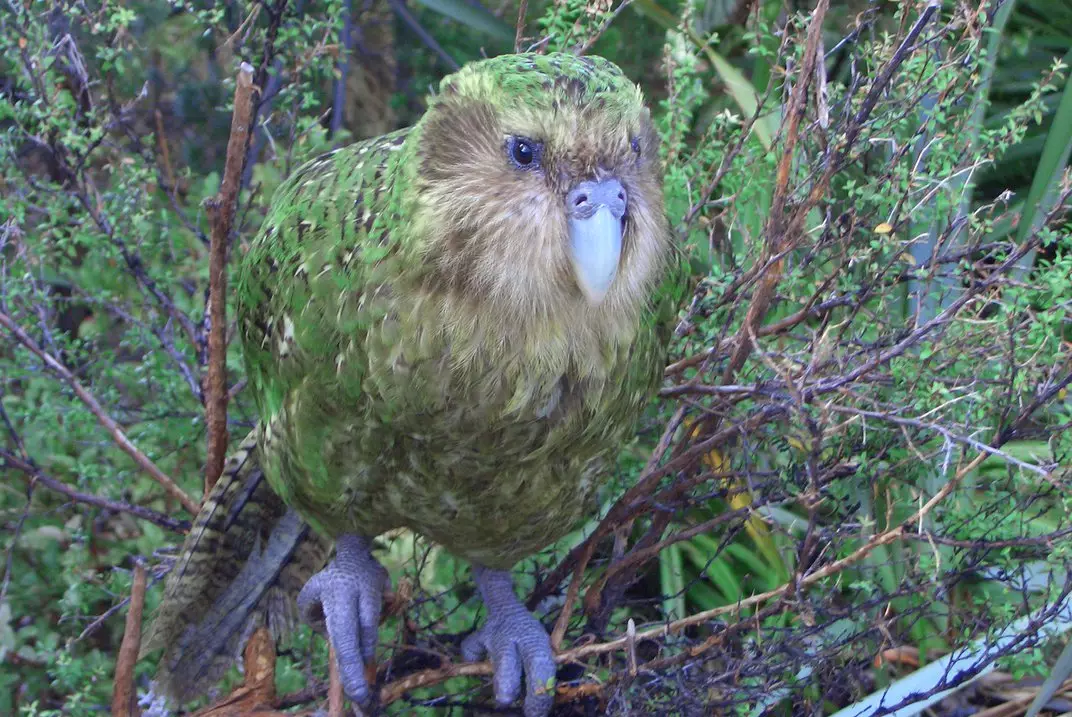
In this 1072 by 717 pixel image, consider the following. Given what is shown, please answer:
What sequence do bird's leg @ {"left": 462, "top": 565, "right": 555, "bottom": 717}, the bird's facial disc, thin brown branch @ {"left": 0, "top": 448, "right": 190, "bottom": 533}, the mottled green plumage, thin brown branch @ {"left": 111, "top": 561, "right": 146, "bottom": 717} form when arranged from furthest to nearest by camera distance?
thin brown branch @ {"left": 0, "top": 448, "right": 190, "bottom": 533} → bird's leg @ {"left": 462, "top": 565, "right": 555, "bottom": 717} → thin brown branch @ {"left": 111, "top": 561, "right": 146, "bottom": 717} → the mottled green plumage → the bird's facial disc

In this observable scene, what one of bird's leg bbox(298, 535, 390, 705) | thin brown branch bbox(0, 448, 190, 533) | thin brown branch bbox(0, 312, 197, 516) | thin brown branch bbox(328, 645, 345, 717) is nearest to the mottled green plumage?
bird's leg bbox(298, 535, 390, 705)

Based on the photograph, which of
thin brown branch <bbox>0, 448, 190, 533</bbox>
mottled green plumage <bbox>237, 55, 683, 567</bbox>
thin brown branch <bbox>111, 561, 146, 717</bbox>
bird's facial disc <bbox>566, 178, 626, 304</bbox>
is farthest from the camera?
thin brown branch <bbox>0, 448, 190, 533</bbox>

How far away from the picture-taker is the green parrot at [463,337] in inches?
72.0

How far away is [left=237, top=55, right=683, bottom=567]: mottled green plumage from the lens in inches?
76.3

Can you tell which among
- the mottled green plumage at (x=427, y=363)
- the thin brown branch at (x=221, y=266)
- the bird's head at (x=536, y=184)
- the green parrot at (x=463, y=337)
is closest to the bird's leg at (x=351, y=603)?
the green parrot at (x=463, y=337)

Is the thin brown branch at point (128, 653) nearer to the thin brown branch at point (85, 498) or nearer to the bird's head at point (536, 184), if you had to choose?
the thin brown branch at point (85, 498)

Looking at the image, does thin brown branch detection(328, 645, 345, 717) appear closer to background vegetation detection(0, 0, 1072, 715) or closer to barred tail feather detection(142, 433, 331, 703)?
background vegetation detection(0, 0, 1072, 715)

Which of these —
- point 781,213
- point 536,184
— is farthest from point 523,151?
point 781,213

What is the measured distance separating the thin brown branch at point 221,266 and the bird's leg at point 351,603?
0.39 metres

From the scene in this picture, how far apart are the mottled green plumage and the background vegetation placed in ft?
0.79

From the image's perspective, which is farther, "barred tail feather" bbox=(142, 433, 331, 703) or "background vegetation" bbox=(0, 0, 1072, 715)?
"barred tail feather" bbox=(142, 433, 331, 703)

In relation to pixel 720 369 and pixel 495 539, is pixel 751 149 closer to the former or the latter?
pixel 720 369

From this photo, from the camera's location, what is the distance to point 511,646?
99.5 inches

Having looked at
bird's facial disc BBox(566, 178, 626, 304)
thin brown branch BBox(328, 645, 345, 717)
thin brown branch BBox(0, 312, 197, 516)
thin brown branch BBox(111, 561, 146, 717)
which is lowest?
thin brown branch BBox(328, 645, 345, 717)
